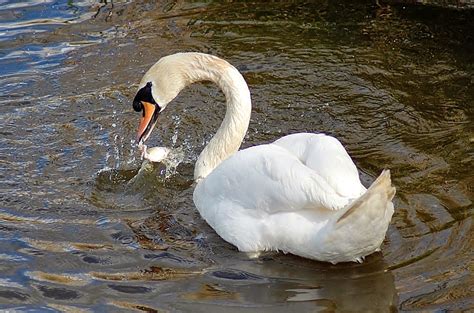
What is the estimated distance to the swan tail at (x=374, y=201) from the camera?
15.2ft

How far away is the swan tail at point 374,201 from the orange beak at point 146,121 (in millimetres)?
2020

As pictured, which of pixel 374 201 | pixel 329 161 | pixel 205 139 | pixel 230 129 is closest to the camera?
pixel 374 201

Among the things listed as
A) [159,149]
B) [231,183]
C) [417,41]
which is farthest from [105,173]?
[417,41]

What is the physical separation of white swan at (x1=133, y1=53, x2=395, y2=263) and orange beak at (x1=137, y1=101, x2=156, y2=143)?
679 mm

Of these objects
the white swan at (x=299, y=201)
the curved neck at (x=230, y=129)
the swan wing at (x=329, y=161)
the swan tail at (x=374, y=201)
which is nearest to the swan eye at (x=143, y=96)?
the curved neck at (x=230, y=129)

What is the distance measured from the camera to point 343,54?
8484mm

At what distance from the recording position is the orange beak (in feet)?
21.1

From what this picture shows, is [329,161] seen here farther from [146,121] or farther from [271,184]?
[146,121]

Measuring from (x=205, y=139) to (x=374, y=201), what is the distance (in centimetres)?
260

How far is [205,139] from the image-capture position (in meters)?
7.11

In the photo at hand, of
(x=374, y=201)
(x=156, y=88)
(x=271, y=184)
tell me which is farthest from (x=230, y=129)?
(x=374, y=201)

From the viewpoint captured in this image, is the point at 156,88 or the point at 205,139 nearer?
the point at 156,88

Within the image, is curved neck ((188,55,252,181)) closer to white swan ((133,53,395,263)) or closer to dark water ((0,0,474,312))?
dark water ((0,0,474,312))

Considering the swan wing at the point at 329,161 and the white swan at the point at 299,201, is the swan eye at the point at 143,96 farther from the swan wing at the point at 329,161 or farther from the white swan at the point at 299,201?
the swan wing at the point at 329,161
